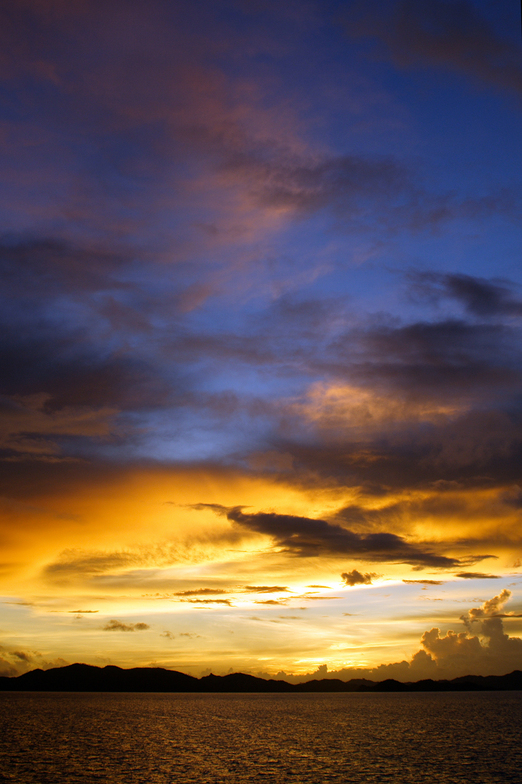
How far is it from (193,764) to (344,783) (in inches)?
1446

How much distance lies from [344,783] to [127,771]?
3987cm

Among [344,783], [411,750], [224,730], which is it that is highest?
[344,783]

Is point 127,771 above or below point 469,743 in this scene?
above

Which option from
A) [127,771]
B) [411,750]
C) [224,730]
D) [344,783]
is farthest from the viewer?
[224,730]

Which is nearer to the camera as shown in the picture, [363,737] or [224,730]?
[363,737]

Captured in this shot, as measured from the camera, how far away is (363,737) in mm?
163875

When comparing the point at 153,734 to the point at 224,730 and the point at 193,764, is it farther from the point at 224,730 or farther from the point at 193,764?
the point at 193,764

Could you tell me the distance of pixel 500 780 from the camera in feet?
306

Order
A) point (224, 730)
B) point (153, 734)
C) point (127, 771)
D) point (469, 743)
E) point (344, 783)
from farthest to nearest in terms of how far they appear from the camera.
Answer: point (224, 730) < point (153, 734) < point (469, 743) < point (127, 771) < point (344, 783)

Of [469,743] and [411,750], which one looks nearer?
[411,750]

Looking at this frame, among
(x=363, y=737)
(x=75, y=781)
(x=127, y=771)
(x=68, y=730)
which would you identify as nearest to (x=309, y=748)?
(x=363, y=737)

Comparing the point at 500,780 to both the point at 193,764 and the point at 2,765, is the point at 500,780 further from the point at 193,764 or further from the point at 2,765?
the point at 2,765

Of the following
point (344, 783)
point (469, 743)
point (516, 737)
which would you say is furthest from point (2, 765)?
point (516, 737)

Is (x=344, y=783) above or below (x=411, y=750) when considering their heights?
above
